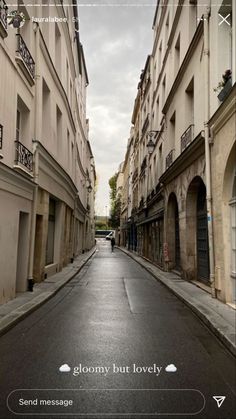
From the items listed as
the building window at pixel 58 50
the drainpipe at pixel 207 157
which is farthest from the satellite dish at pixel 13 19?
the building window at pixel 58 50

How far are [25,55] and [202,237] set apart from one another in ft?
22.5

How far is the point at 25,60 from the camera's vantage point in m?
8.92

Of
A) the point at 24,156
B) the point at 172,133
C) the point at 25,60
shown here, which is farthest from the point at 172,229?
the point at 25,60

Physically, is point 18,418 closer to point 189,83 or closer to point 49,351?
Answer: point 49,351

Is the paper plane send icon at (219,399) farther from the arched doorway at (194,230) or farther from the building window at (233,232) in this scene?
the arched doorway at (194,230)

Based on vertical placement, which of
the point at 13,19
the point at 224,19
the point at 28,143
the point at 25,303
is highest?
the point at 224,19

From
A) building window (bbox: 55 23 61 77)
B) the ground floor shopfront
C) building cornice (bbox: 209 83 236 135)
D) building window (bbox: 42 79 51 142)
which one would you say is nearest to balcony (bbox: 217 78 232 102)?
building cornice (bbox: 209 83 236 135)

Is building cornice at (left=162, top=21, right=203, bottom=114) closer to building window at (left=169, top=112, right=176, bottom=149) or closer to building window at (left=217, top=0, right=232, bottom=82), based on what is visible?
building window at (left=169, top=112, right=176, bottom=149)

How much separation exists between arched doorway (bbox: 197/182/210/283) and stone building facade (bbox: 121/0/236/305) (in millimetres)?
28

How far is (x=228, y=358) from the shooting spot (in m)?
4.48

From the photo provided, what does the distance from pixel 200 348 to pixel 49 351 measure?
201 cm

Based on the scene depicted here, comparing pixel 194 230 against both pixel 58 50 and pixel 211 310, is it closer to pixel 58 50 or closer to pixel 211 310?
pixel 211 310

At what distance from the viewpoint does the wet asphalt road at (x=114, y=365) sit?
313 cm

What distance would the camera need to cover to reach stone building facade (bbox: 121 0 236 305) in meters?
7.50
